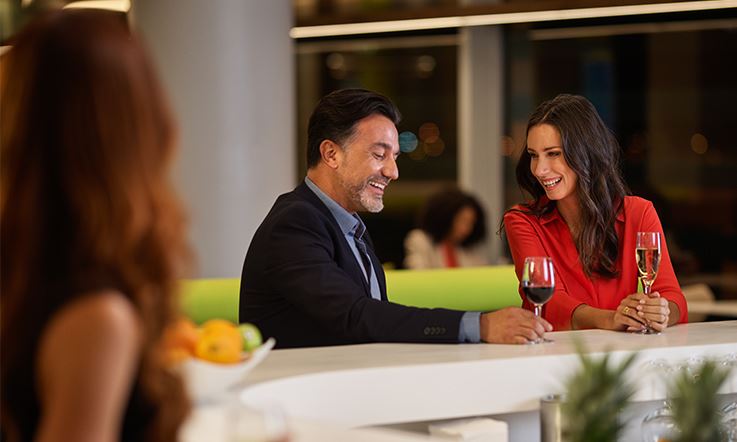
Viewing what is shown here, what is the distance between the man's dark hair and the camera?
3.69 m

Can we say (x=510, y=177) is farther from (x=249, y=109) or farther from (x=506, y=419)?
(x=506, y=419)

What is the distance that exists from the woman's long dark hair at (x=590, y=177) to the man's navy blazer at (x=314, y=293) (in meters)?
0.81

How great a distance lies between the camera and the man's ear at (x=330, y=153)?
3658 mm

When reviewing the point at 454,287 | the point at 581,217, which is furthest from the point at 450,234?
the point at 581,217

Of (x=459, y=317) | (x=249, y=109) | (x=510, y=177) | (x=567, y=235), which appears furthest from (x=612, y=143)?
(x=510, y=177)

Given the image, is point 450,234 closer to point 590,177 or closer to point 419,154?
point 419,154

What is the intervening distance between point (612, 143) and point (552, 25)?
508 centimetres

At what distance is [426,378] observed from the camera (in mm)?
2764

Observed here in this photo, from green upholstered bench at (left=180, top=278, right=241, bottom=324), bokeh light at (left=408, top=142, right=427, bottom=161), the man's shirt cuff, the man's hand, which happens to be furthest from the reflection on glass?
bokeh light at (left=408, top=142, right=427, bottom=161)

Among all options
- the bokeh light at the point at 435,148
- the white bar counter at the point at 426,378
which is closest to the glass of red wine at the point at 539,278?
the white bar counter at the point at 426,378

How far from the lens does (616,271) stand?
12.6ft

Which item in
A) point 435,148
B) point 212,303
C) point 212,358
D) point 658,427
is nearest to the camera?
point 212,358

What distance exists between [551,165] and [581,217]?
214mm

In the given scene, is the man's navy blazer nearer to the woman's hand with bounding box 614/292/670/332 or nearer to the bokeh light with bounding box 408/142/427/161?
the woman's hand with bounding box 614/292/670/332
